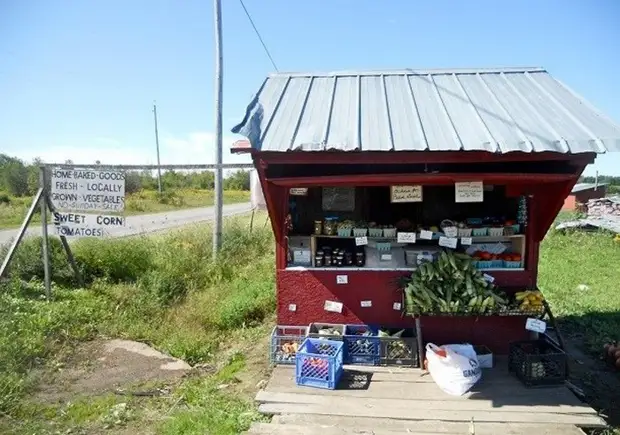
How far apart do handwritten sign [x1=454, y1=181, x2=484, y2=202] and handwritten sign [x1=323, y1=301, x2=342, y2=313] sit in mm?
2009

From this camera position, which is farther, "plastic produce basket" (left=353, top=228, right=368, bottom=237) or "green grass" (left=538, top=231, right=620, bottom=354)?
"green grass" (left=538, top=231, right=620, bottom=354)

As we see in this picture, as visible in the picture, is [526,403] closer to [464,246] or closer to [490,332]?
[490,332]

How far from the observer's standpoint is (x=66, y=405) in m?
4.84

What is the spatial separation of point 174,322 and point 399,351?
4091 millimetres

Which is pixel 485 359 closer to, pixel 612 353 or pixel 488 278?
pixel 488 278

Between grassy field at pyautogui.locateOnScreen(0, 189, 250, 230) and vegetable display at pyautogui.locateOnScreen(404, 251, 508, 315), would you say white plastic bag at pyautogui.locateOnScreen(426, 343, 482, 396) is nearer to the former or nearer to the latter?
vegetable display at pyautogui.locateOnScreen(404, 251, 508, 315)

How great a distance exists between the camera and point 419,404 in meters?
4.35

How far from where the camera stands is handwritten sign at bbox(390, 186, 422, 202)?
5.14m

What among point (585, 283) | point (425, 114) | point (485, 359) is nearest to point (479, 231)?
point (485, 359)

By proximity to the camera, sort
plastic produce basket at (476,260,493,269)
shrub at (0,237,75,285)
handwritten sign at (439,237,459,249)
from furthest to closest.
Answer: shrub at (0,237,75,285) < plastic produce basket at (476,260,493,269) < handwritten sign at (439,237,459,249)

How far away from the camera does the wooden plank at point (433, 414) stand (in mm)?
4074

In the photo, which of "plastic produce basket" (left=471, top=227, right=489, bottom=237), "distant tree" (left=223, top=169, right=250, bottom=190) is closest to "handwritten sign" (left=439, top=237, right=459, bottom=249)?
"plastic produce basket" (left=471, top=227, right=489, bottom=237)

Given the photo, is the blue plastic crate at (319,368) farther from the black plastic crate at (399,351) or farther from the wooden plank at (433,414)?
the black plastic crate at (399,351)

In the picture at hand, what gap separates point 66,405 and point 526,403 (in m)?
5.09
